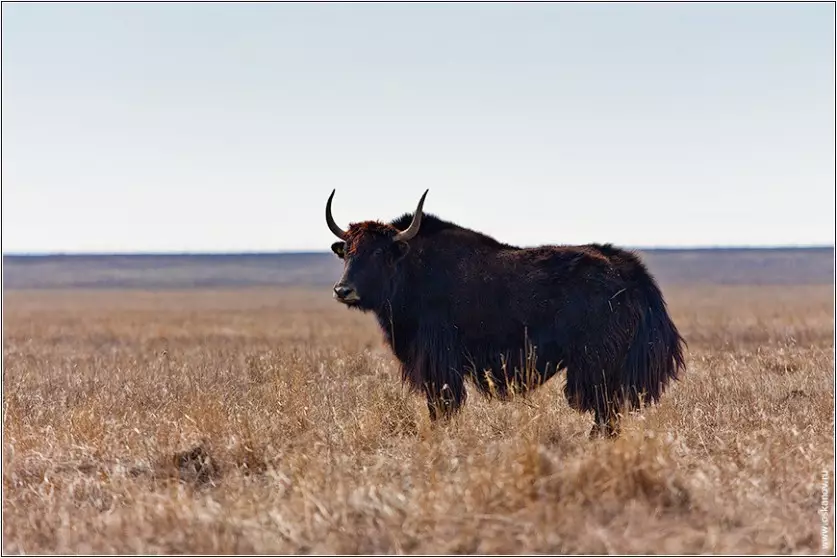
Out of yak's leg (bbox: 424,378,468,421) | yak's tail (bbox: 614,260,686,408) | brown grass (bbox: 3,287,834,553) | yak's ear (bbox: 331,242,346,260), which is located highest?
yak's ear (bbox: 331,242,346,260)

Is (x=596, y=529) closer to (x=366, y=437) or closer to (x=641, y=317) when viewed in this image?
(x=366, y=437)

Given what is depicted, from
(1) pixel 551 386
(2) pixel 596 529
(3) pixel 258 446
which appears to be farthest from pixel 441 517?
(1) pixel 551 386

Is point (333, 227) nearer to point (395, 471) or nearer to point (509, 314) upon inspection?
point (509, 314)

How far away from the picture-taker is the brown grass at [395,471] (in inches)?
209

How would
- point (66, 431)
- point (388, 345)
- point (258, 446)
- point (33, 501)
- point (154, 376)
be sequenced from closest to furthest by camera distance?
1. point (33, 501)
2. point (258, 446)
3. point (66, 431)
4. point (388, 345)
5. point (154, 376)

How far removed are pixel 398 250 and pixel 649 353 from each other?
2399mm

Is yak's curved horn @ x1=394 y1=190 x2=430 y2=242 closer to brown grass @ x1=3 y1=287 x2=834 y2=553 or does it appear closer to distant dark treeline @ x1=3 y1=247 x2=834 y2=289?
brown grass @ x1=3 y1=287 x2=834 y2=553

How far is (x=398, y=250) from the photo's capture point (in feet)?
30.1

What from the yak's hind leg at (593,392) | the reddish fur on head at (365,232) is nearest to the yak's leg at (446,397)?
the yak's hind leg at (593,392)

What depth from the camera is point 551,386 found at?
9977 mm

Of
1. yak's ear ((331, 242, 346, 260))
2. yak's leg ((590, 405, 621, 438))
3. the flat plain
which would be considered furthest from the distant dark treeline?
yak's leg ((590, 405, 621, 438))

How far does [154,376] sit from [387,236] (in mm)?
3485

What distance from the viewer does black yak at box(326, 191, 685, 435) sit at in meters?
8.52

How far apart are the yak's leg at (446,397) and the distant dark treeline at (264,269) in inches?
3548
